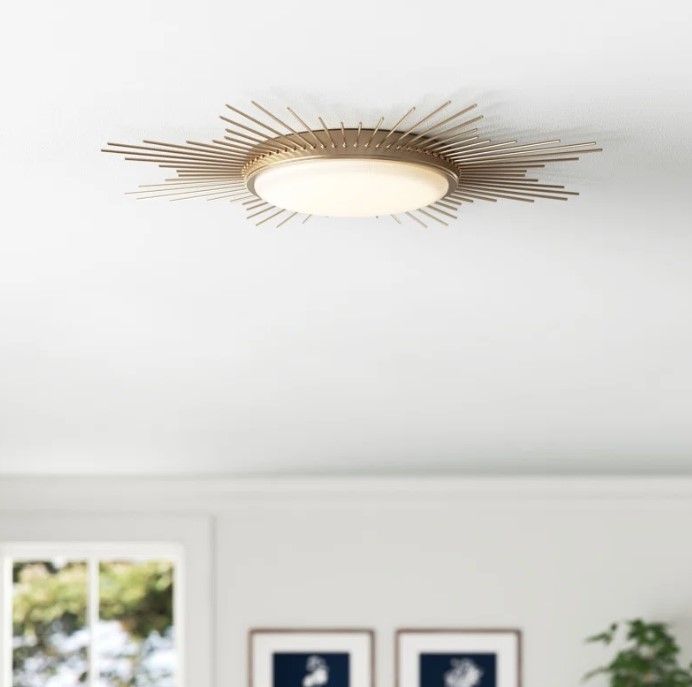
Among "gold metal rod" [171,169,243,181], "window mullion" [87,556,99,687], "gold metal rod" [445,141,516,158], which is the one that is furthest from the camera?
"window mullion" [87,556,99,687]

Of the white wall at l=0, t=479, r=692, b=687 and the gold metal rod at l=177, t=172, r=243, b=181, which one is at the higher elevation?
the gold metal rod at l=177, t=172, r=243, b=181

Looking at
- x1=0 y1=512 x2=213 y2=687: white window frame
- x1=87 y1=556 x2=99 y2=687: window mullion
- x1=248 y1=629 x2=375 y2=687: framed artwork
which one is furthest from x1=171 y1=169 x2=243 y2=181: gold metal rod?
x1=87 y1=556 x2=99 y2=687: window mullion

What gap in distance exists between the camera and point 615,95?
6.97ft

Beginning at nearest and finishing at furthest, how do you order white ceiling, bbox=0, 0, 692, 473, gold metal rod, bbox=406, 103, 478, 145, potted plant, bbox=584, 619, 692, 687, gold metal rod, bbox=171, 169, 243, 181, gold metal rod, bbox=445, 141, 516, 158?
1. white ceiling, bbox=0, 0, 692, 473
2. gold metal rod, bbox=406, 103, 478, 145
3. gold metal rod, bbox=445, 141, 516, 158
4. gold metal rod, bbox=171, 169, 243, 181
5. potted plant, bbox=584, 619, 692, 687

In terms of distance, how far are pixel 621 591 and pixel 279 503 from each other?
1672 mm

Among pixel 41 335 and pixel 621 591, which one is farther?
pixel 621 591

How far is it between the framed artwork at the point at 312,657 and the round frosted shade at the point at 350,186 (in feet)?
11.0

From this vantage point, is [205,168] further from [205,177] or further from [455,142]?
[455,142]

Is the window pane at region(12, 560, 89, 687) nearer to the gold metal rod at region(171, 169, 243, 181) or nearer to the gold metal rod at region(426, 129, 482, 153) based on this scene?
the gold metal rod at region(171, 169, 243, 181)

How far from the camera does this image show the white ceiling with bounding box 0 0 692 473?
75.4 inches

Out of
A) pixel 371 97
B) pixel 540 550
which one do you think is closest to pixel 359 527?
pixel 540 550

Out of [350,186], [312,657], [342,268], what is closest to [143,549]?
[312,657]

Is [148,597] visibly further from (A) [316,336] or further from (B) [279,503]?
(A) [316,336]

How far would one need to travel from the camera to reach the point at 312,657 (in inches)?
204
